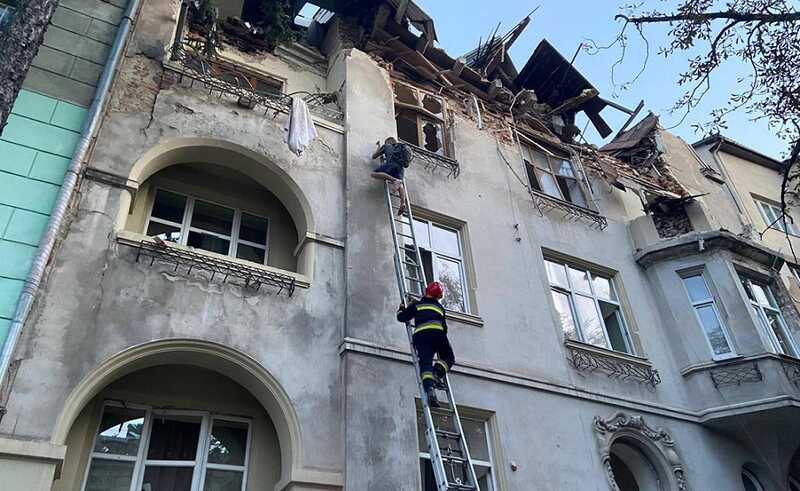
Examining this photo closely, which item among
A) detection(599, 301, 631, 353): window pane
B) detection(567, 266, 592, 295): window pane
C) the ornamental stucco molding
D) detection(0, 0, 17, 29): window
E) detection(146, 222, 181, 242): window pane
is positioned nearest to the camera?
detection(0, 0, 17, 29): window

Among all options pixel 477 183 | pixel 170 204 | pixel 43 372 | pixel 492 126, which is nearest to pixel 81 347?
pixel 43 372

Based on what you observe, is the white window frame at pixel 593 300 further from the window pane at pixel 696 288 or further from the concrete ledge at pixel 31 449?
the concrete ledge at pixel 31 449

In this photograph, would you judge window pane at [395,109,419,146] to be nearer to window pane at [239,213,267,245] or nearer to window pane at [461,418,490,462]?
window pane at [239,213,267,245]

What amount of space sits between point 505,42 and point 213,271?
11290mm

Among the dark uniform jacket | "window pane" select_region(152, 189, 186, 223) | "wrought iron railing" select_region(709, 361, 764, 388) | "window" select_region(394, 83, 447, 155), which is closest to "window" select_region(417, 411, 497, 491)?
the dark uniform jacket

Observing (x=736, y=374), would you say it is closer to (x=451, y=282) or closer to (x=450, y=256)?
(x=451, y=282)

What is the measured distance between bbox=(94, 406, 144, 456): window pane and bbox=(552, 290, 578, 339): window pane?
22.9 feet

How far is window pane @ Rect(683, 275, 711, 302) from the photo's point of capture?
11.9 metres

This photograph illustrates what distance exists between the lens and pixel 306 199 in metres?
8.98

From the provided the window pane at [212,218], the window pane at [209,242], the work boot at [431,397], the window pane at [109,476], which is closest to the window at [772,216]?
the work boot at [431,397]

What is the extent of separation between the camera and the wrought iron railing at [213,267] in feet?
24.0

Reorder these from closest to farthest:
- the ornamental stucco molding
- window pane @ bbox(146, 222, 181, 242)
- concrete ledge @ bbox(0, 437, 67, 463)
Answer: concrete ledge @ bbox(0, 437, 67, 463), window pane @ bbox(146, 222, 181, 242), the ornamental stucco molding

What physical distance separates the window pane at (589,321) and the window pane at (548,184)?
3.02 m

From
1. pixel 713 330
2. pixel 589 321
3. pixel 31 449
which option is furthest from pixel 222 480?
pixel 713 330
